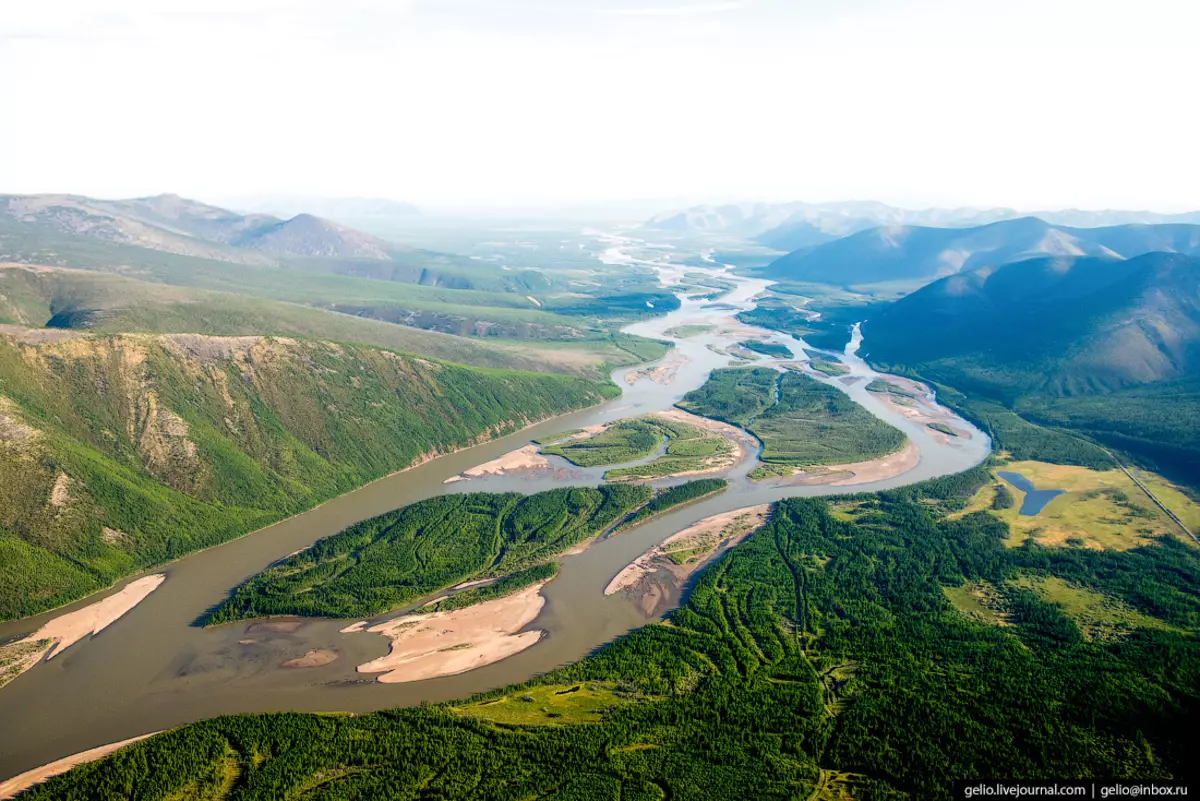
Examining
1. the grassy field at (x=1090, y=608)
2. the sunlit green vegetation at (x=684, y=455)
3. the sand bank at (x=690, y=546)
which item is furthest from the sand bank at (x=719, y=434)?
the grassy field at (x=1090, y=608)

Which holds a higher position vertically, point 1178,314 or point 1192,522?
point 1178,314

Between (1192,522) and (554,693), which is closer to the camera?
(554,693)

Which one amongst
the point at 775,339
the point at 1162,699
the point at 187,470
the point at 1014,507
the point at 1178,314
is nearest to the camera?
the point at 1162,699

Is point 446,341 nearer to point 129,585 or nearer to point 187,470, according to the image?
point 187,470

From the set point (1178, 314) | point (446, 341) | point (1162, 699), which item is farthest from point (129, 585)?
point (1178, 314)

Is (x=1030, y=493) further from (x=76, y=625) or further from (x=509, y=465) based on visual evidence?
(x=76, y=625)

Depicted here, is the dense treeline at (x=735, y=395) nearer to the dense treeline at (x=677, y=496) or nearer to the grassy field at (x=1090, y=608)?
the dense treeline at (x=677, y=496)

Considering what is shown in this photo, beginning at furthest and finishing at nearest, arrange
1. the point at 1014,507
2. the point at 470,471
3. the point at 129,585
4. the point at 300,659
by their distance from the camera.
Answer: the point at 470,471 → the point at 1014,507 → the point at 129,585 → the point at 300,659
